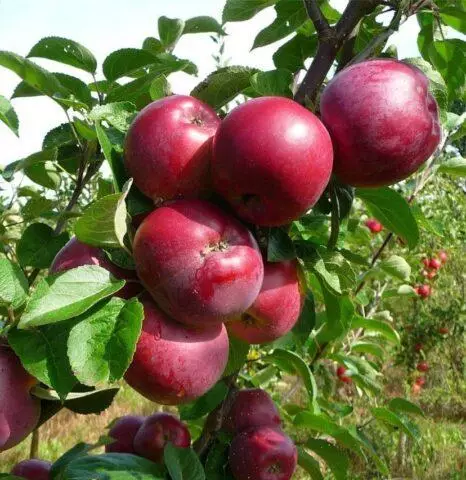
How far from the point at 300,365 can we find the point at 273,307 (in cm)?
37

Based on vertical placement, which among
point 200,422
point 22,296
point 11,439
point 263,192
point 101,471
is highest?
point 263,192

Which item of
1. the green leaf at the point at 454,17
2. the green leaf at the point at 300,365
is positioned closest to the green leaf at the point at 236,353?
the green leaf at the point at 300,365

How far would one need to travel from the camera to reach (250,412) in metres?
1.02

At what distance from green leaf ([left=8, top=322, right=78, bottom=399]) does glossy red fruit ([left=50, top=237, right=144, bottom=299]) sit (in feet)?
0.21

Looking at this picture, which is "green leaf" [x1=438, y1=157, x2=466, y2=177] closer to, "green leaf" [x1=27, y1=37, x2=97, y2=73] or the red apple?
"green leaf" [x1=27, y1=37, x2=97, y2=73]

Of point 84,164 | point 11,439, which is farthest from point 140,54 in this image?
point 11,439

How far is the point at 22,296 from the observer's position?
71 centimetres

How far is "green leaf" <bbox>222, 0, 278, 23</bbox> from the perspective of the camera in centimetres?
92

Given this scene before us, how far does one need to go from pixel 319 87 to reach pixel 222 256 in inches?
9.8

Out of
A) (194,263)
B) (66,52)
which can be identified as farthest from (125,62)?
(194,263)

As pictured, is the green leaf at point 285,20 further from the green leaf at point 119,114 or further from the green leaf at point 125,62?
the green leaf at point 119,114

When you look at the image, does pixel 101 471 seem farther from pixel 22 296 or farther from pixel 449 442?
pixel 449 442

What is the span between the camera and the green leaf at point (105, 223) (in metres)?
0.60

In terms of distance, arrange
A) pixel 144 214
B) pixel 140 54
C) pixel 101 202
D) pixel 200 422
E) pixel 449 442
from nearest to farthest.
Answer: pixel 101 202, pixel 144 214, pixel 140 54, pixel 200 422, pixel 449 442
